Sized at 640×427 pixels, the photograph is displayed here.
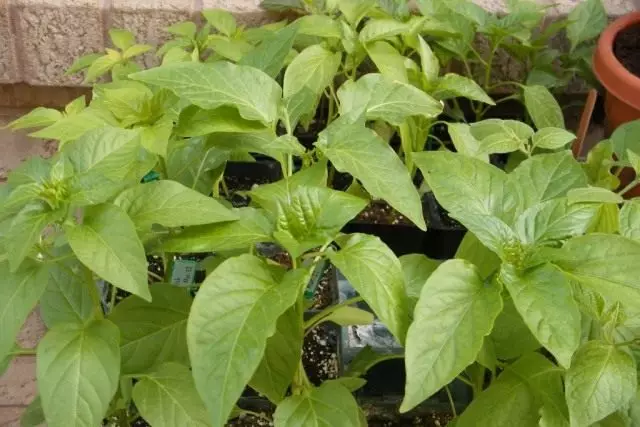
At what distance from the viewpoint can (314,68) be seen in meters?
1.11

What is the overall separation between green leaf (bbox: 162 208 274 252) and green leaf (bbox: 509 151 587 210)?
0.25 metres

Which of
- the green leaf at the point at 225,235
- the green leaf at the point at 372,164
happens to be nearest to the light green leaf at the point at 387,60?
the green leaf at the point at 372,164

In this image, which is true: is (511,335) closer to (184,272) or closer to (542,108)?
(184,272)

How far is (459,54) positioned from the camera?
4.53 feet

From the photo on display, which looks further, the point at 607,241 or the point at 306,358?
the point at 306,358

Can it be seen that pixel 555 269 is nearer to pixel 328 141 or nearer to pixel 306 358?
pixel 328 141

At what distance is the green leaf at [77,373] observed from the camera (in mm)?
642

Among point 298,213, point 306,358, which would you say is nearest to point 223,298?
point 298,213

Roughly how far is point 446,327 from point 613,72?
0.87m

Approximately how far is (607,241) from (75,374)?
0.46m

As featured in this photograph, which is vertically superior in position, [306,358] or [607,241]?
[607,241]

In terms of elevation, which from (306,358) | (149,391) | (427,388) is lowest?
(306,358)

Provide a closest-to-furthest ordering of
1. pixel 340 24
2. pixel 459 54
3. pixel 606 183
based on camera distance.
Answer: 1. pixel 606 183
2. pixel 340 24
3. pixel 459 54

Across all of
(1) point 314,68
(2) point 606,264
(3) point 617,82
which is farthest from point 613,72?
(2) point 606,264
